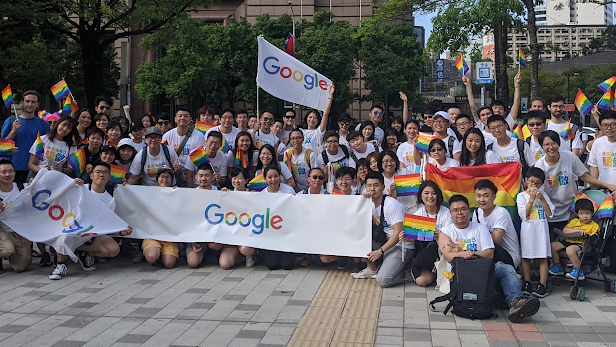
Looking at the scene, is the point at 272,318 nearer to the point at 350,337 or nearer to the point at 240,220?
the point at 350,337

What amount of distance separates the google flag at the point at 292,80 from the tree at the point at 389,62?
2626 cm

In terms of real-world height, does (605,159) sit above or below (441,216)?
above

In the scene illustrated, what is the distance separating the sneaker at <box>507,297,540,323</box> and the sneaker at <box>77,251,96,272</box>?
513 centimetres

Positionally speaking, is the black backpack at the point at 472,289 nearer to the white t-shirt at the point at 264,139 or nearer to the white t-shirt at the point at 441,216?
the white t-shirt at the point at 441,216

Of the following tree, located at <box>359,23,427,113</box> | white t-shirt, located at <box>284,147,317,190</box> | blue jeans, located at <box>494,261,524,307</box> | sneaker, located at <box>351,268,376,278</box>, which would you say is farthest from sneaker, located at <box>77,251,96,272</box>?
tree, located at <box>359,23,427,113</box>

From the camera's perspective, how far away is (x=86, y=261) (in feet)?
27.0

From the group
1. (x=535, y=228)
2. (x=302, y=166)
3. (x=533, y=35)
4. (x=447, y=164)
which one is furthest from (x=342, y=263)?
(x=533, y=35)

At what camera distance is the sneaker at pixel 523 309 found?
578 centimetres

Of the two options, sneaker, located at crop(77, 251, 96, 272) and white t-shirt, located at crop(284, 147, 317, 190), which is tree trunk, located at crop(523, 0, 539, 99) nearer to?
white t-shirt, located at crop(284, 147, 317, 190)

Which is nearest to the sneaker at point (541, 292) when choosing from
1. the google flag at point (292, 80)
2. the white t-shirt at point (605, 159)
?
the white t-shirt at point (605, 159)

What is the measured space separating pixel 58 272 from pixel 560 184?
6.03m

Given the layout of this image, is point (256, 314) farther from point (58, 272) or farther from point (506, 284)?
point (58, 272)

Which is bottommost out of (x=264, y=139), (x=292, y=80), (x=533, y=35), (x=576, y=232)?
(x=576, y=232)

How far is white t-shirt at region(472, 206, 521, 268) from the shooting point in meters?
6.96
